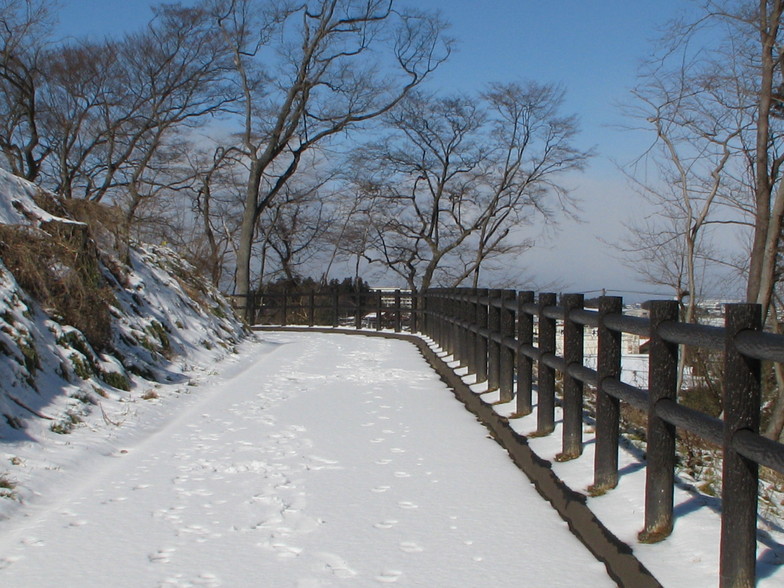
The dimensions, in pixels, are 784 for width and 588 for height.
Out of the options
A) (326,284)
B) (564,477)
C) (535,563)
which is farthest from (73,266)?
(326,284)

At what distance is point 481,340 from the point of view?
9414mm

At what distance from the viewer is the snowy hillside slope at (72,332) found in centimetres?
613

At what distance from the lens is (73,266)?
30.0 feet

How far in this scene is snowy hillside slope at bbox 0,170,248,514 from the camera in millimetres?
6129

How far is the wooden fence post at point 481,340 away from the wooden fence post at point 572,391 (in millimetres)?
3854

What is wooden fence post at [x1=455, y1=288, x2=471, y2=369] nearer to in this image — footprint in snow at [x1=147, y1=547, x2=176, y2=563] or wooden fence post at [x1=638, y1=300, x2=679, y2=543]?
wooden fence post at [x1=638, y1=300, x2=679, y2=543]

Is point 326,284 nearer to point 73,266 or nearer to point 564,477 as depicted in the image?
point 73,266

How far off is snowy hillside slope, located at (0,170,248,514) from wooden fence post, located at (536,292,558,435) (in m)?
3.50

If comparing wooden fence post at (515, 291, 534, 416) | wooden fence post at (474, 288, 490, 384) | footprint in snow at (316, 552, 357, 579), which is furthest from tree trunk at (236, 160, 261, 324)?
footprint in snow at (316, 552, 357, 579)

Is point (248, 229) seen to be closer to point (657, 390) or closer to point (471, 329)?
point (471, 329)

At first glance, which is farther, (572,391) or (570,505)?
(572,391)

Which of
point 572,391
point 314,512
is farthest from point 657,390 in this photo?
point 314,512

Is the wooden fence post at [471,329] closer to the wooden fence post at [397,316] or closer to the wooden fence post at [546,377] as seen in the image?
the wooden fence post at [546,377]

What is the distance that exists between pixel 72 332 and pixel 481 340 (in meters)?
4.54
